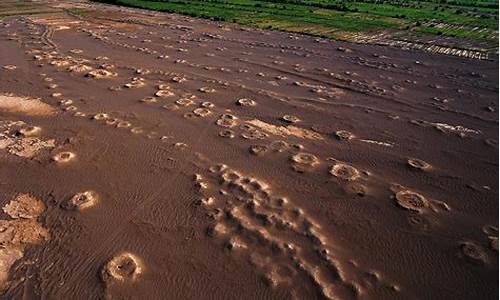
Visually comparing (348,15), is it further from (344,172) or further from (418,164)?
(344,172)

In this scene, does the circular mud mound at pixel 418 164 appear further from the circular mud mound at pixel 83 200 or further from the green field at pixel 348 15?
the green field at pixel 348 15

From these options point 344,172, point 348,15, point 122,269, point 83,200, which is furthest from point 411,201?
point 348,15

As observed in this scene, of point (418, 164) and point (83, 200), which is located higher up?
point (418, 164)

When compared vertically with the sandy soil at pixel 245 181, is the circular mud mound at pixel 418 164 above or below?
above

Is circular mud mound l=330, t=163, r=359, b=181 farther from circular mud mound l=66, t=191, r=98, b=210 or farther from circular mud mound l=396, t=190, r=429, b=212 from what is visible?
circular mud mound l=66, t=191, r=98, b=210

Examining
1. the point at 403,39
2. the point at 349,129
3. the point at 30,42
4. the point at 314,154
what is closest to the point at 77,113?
the point at 314,154

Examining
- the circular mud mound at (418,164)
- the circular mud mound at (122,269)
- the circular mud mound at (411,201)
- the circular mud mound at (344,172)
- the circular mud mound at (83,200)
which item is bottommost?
the circular mud mound at (83,200)

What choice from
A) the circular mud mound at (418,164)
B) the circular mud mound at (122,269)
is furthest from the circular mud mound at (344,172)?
the circular mud mound at (122,269)
